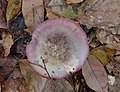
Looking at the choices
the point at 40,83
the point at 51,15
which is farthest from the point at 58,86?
the point at 51,15

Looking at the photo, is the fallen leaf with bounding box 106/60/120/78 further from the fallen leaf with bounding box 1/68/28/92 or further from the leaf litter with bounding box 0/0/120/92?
the fallen leaf with bounding box 1/68/28/92

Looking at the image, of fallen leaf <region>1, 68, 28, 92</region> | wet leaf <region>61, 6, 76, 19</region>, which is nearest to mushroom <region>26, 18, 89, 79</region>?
wet leaf <region>61, 6, 76, 19</region>

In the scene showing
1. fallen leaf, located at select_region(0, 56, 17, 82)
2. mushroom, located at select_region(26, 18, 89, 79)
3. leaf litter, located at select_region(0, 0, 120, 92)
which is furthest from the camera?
fallen leaf, located at select_region(0, 56, 17, 82)

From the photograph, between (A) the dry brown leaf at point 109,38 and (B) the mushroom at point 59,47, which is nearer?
(B) the mushroom at point 59,47

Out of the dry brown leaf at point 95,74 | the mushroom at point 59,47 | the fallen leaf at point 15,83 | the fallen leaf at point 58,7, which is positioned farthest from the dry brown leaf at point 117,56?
the fallen leaf at point 15,83

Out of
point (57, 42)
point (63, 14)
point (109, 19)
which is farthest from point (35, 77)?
point (109, 19)

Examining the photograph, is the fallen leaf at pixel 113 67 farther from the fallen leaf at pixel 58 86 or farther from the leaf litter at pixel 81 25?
the fallen leaf at pixel 58 86

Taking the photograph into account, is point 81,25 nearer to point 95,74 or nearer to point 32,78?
point 95,74
